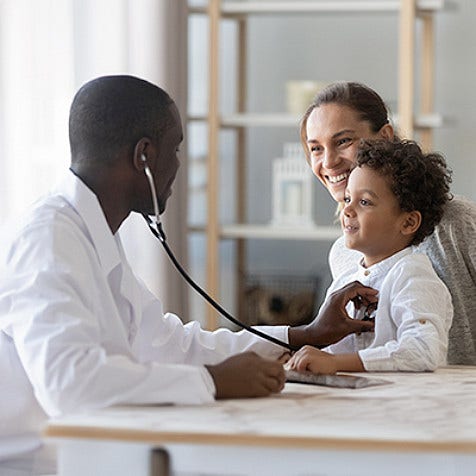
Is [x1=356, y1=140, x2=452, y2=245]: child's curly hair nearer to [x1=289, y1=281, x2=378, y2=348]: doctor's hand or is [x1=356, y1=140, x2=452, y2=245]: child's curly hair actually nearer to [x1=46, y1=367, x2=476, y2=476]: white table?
[x1=289, y1=281, x2=378, y2=348]: doctor's hand

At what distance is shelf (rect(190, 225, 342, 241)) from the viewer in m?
4.07

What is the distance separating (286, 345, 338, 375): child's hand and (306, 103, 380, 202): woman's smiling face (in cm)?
62

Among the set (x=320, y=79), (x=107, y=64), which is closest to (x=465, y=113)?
(x=320, y=79)

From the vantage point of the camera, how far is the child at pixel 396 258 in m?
1.78

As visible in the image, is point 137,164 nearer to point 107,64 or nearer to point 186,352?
point 186,352

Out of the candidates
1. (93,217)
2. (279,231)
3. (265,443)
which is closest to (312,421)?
(265,443)

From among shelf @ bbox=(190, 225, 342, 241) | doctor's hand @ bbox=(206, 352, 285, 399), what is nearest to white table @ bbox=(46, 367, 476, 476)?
doctor's hand @ bbox=(206, 352, 285, 399)

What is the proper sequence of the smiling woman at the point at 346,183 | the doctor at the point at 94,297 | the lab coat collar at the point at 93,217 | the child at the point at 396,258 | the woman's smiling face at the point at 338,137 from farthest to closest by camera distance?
1. the woman's smiling face at the point at 338,137
2. the smiling woman at the point at 346,183
3. the child at the point at 396,258
4. the lab coat collar at the point at 93,217
5. the doctor at the point at 94,297

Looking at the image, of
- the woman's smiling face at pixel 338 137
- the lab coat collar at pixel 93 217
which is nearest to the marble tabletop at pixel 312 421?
the lab coat collar at pixel 93 217

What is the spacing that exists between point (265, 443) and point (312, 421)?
0.11 m

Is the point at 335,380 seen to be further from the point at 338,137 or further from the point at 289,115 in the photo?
the point at 289,115

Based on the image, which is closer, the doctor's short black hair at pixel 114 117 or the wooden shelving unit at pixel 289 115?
the doctor's short black hair at pixel 114 117

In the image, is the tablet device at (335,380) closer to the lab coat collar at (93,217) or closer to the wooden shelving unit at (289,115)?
the lab coat collar at (93,217)

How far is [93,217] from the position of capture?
5.27 feet
